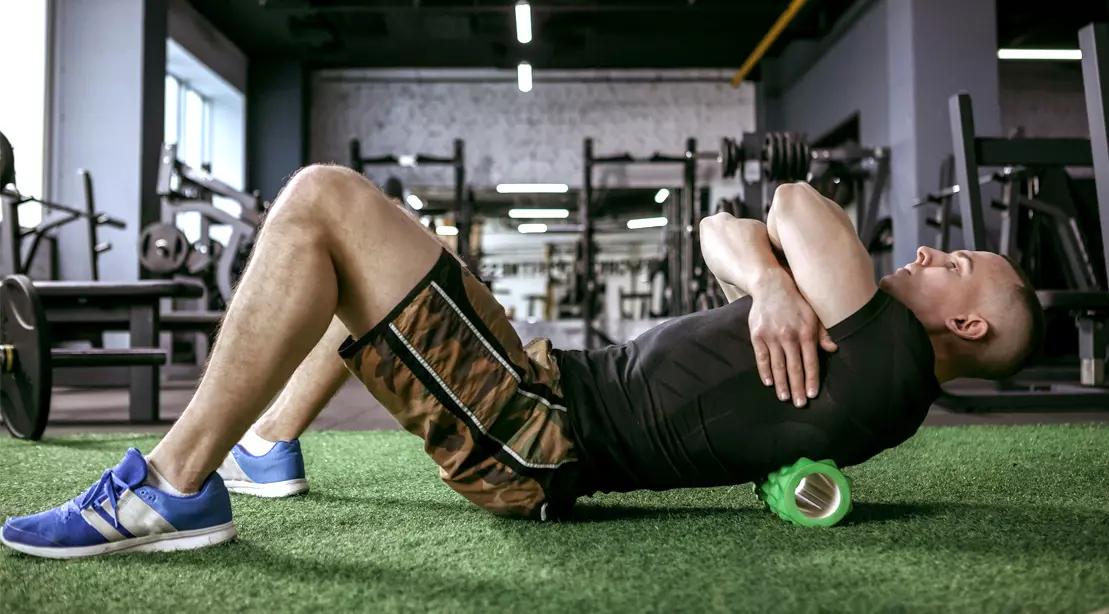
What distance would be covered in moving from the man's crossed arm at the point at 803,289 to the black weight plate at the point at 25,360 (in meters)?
1.95

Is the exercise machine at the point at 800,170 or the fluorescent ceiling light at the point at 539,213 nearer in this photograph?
the exercise machine at the point at 800,170

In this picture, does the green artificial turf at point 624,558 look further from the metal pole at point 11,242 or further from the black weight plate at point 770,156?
the black weight plate at point 770,156

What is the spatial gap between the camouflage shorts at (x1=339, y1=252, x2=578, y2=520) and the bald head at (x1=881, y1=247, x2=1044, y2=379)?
54cm

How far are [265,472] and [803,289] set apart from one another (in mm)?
993

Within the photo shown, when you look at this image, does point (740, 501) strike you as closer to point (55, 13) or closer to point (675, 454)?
point (675, 454)

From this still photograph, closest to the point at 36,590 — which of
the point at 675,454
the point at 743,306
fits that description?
the point at 675,454

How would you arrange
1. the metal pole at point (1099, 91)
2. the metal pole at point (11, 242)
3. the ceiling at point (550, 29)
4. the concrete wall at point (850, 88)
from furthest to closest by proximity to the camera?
the ceiling at point (550, 29) → the concrete wall at point (850, 88) → the metal pole at point (11, 242) → the metal pole at point (1099, 91)

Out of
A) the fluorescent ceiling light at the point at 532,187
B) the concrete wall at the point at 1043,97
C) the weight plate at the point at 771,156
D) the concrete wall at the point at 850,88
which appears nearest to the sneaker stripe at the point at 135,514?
the weight plate at the point at 771,156

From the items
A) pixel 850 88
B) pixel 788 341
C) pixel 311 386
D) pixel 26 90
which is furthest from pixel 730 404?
pixel 850 88

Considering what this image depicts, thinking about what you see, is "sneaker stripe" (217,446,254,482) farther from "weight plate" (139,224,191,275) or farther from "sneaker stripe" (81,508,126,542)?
"weight plate" (139,224,191,275)

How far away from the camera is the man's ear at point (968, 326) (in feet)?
3.81

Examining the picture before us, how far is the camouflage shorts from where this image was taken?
3.55 ft

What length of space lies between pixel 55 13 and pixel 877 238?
6.05 m

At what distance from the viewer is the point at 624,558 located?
1056 millimetres
